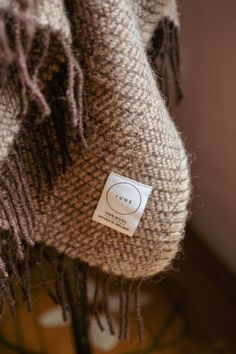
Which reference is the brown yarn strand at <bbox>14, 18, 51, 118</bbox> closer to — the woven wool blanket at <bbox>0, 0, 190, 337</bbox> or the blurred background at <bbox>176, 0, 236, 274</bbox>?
the woven wool blanket at <bbox>0, 0, 190, 337</bbox>

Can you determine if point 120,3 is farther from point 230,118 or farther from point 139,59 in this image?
point 230,118

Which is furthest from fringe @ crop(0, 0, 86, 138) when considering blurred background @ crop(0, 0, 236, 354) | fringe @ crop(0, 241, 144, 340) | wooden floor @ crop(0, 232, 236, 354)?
wooden floor @ crop(0, 232, 236, 354)

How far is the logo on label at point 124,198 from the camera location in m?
0.44

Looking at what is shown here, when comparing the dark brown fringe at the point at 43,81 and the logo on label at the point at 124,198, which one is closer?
the dark brown fringe at the point at 43,81

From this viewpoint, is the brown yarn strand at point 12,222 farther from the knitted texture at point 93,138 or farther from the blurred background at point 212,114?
the blurred background at point 212,114

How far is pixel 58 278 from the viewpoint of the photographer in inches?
21.4

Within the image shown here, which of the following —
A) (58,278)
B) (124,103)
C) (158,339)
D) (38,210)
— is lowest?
(158,339)

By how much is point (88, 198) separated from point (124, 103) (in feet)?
0.33

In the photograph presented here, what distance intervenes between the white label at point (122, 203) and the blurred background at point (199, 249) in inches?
6.8

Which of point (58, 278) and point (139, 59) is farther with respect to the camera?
point (58, 278)

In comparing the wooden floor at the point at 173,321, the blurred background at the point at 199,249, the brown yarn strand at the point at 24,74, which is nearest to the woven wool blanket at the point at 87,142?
the brown yarn strand at the point at 24,74

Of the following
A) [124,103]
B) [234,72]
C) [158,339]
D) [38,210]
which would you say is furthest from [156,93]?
[158,339]

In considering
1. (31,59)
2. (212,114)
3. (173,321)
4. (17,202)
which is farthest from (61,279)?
(173,321)

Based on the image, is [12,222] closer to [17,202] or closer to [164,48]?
[17,202]
